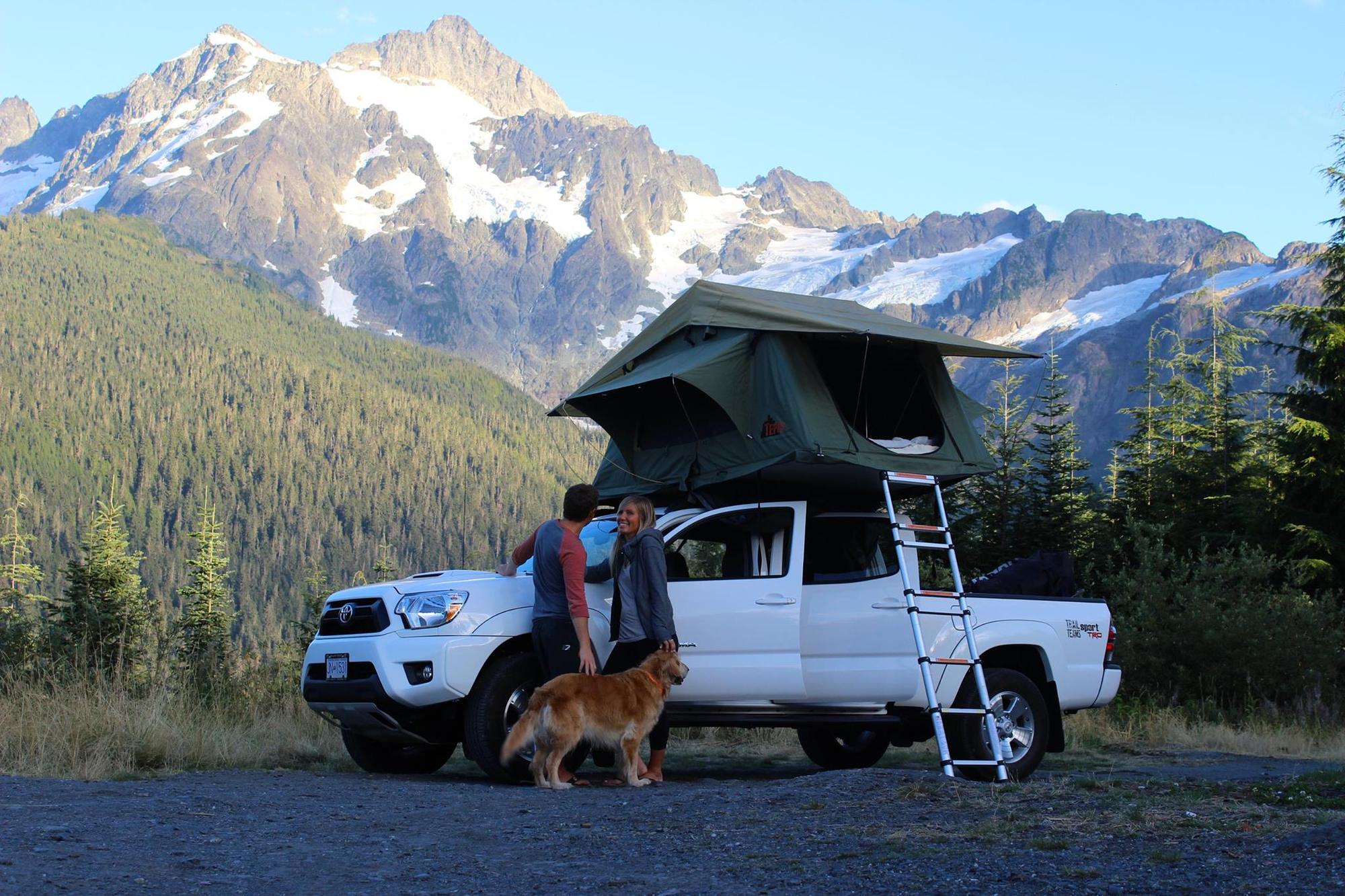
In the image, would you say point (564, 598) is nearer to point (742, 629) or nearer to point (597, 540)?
point (597, 540)

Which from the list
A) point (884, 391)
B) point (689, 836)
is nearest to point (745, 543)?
point (884, 391)

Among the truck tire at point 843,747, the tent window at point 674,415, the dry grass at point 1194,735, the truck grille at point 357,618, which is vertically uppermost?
the tent window at point 674,415

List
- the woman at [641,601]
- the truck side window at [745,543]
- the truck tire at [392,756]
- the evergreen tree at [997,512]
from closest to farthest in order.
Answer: the woman at [641,601] < the truck side window at [745,543] < the truck tire at [392,756] < the evergreen tree at [997,512]

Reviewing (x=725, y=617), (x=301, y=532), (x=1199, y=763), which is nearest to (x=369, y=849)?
(x=725, y=617)

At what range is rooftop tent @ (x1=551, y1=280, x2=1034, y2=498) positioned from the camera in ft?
31.7

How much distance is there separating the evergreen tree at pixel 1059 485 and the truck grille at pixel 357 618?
77.8ft

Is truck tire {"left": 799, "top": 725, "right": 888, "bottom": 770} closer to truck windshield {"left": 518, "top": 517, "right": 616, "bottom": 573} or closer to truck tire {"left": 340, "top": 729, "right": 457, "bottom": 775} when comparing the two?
truck windshield {"left": 518, "top": 517, "right": 616, "bottom": 573}

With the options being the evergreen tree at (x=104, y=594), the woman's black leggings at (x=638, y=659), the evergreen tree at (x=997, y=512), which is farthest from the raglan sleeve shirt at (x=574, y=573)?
the evergreen tree at (x=997, y=512)

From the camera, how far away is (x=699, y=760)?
11.6 meters

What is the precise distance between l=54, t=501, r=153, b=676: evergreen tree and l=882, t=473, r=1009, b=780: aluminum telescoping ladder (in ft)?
29.7

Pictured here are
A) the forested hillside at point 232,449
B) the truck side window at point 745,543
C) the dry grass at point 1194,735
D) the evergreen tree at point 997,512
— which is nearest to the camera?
the truck side window at point 745,543

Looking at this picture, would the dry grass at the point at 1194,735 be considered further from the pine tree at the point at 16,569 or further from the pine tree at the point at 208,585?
the pine tree at the point at 16,569

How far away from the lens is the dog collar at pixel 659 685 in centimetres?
834

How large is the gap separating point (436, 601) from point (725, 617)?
6.31 ft
